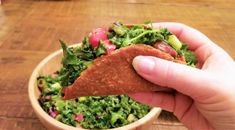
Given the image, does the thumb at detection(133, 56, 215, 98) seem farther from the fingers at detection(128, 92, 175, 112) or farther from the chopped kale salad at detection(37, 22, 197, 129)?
the fingers at detection(128, 92, 175, 112)

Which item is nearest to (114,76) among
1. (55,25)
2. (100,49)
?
(100,49)

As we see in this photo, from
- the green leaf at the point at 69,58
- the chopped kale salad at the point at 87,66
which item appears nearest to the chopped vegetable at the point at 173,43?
the chopped kale salad at the point at 87,66

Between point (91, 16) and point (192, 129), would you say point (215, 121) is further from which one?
point (91, 16)

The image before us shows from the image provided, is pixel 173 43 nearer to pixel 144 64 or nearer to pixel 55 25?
pixel 144 64

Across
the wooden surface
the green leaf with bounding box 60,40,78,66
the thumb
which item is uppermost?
the thumb

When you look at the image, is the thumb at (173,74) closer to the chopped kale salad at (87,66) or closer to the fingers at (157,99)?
the chopped kale salad at (87,66)

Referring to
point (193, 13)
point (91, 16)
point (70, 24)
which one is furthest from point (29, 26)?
point (193, 13)

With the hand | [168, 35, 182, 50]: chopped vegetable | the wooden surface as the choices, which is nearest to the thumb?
the hand

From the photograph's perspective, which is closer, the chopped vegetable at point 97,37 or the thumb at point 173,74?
the thumb at point 173,74
